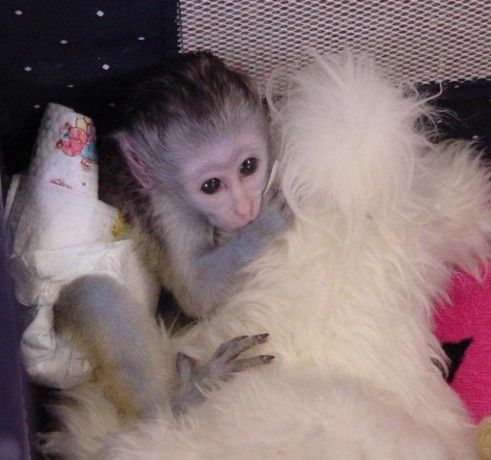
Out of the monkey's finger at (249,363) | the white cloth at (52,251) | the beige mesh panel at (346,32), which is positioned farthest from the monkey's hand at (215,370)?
the beige mesh panel at (346,32)

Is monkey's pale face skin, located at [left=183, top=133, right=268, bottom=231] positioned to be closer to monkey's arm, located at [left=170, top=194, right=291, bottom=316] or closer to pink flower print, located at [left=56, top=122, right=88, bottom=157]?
monkey's arm, located at [left=170, top=194, right=291, bottom=316]

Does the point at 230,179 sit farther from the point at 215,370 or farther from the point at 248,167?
the point at 215,370

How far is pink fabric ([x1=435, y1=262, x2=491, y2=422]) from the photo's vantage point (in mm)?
1137

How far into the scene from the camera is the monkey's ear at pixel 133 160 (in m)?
1.12

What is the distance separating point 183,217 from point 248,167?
108mm

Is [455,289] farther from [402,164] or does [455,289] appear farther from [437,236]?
[402,164]

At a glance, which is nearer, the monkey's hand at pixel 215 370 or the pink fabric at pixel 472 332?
the monkey's hand at pixel 215 370

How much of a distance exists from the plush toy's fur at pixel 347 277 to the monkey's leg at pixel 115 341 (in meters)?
0.04

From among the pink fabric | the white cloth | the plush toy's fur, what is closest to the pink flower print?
the white cloth

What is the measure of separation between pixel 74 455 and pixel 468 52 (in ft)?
2.28

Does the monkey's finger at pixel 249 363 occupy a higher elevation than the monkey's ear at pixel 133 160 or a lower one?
lower

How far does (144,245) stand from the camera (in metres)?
1.16

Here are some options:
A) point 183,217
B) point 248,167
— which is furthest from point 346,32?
point 183,217

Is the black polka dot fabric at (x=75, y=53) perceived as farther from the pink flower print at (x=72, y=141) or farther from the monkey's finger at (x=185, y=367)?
the monkey's finger at (x=185, y=367)
